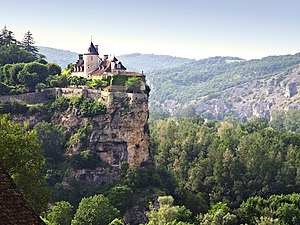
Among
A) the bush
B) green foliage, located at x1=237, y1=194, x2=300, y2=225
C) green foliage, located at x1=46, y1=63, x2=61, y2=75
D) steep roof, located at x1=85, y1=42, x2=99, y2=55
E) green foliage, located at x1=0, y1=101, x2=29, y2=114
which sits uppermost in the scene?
steep roof, located at x1=85, y1=42, x2=99, y2=55

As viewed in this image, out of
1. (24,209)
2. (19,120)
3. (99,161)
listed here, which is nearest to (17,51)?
(19,120)

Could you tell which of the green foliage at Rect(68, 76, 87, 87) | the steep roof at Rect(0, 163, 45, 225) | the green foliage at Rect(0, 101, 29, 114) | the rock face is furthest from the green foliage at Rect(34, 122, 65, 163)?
the steep roof at Rect(0, 163, 45, 225)

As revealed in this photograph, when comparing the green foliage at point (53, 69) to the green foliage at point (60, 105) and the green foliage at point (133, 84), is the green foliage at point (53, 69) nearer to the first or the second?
the green foliage at point (60, 105)

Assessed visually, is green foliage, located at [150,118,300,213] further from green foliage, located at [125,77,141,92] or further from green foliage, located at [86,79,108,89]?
green foliage, located at [86,79,108,89]

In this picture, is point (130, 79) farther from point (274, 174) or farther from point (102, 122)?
point (274, 174)

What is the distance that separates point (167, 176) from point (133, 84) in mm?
16420

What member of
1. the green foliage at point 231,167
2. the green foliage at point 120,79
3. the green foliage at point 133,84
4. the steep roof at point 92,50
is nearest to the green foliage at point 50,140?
the green foliage at point 120,79

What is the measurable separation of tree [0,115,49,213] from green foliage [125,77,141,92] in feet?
142

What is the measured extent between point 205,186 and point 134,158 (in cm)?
1733

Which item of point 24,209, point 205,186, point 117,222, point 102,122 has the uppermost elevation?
point 24,209

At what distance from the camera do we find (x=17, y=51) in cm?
9694

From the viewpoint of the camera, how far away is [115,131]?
75.8m

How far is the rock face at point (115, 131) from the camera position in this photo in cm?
7538

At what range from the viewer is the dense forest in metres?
60.9
